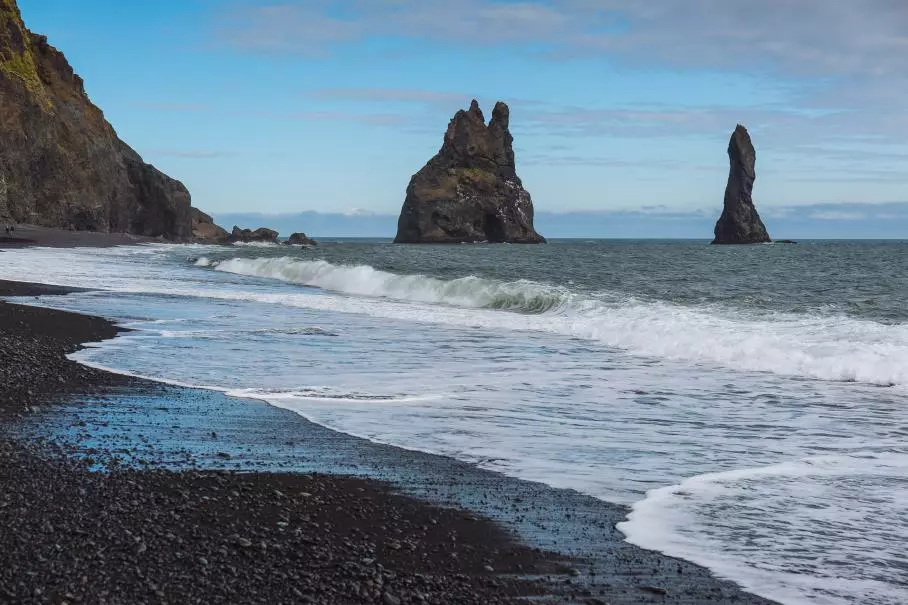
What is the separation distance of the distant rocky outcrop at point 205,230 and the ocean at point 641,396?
93.7 metres

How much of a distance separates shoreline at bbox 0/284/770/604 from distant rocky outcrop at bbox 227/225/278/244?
106m

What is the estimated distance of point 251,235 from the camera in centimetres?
11644

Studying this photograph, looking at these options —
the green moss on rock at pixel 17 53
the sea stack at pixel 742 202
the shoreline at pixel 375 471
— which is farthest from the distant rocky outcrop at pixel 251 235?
the shoreline at pixel 375 471

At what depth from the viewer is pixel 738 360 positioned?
14.3 m

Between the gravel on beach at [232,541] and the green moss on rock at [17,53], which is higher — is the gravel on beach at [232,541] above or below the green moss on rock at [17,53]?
below

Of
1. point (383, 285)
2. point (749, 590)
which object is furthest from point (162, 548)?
point (383, 285)

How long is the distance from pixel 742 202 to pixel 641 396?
471ft

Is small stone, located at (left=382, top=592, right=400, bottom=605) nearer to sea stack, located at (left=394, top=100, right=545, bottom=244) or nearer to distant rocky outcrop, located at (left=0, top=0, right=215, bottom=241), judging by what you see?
distant rocky outcrop, located at (left=0, top=0, right=215, bottom=241)

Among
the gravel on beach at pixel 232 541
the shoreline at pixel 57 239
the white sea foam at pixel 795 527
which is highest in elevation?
the shoreline at pixel 57 239

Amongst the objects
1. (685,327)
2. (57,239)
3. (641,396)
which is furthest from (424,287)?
(57,239)

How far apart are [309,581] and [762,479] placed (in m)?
3.86

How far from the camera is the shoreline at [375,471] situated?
15.7 ft

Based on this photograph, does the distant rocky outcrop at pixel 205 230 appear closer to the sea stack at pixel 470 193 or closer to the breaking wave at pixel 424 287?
the sea stack at pixel 470 193

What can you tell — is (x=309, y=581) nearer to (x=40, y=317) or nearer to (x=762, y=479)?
(x=762, y=479)
